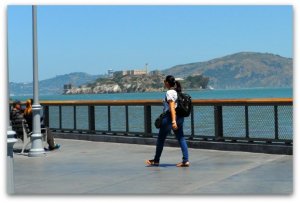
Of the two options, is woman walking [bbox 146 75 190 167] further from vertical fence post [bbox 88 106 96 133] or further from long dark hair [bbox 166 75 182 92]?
vertical fence post [bbox 88 106 96 133]

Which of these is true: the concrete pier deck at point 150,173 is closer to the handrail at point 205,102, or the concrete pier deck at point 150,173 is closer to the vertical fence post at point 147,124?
the handrail at point 205,102

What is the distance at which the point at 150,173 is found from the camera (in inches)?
399

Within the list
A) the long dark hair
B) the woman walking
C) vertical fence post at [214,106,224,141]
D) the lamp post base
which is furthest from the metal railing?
the lamp post base

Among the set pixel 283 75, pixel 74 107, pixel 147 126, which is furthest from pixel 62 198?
pixel 283 75

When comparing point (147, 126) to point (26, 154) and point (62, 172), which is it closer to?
point (26, 154)

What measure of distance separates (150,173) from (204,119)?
14.2 feet

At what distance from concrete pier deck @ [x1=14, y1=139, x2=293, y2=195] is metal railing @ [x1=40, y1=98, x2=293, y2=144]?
2.24 ft

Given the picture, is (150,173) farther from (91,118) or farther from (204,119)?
(91,118)

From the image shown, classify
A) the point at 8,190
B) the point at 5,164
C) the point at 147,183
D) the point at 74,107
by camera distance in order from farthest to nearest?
the point at 74,107 → the point at 147,183 → the point at 8,190 → the point at 5,164

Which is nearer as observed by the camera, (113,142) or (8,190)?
(8,190)

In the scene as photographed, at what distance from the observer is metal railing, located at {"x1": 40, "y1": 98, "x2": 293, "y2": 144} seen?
12719 mm

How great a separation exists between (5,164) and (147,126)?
9.37 metres

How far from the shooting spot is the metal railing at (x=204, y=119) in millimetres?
12719

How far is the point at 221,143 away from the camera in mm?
13438
